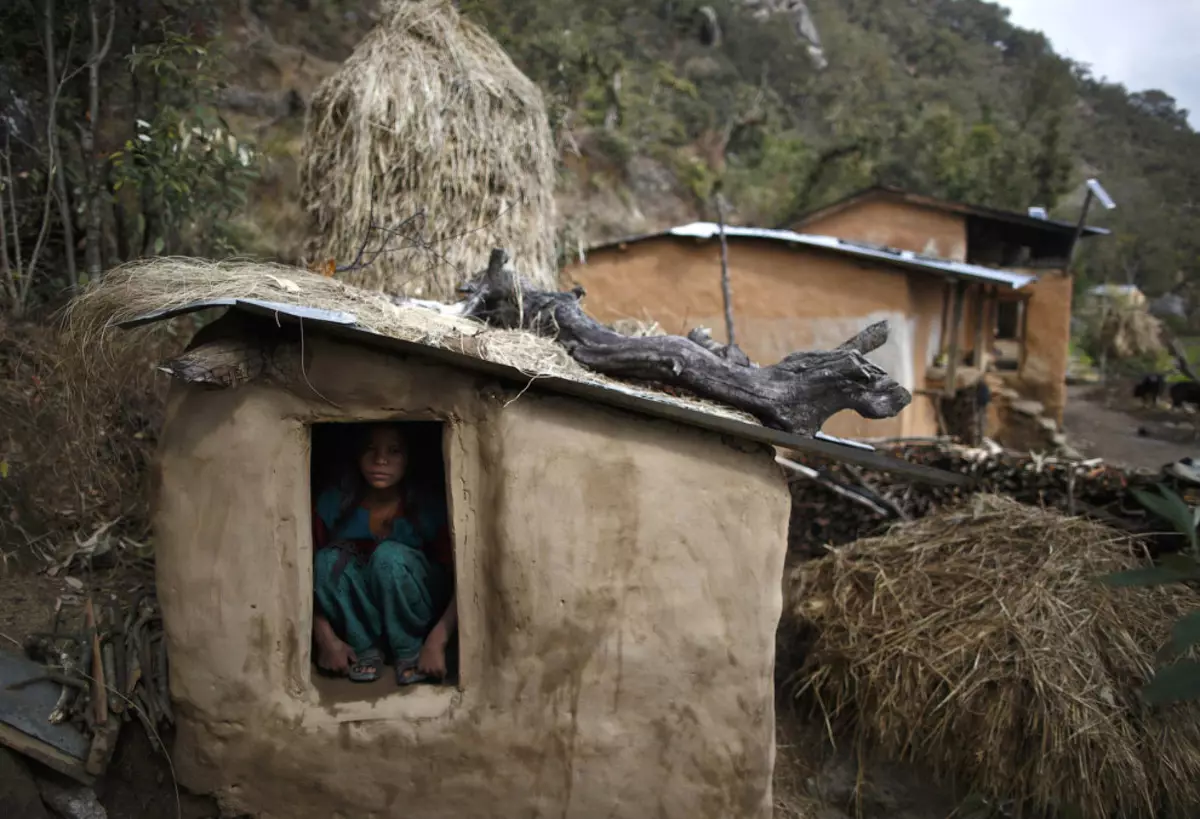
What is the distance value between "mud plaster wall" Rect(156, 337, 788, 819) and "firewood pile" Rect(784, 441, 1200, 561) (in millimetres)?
3362

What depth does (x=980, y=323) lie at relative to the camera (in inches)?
498

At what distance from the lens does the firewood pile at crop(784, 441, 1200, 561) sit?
6473 mm

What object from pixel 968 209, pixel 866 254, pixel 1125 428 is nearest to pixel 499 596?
pixel 866 254

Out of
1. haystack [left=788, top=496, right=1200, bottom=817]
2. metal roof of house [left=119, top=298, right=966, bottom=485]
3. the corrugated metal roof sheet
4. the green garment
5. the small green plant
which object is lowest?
haystack [left=788, top=496, right=1200, bottom=817]

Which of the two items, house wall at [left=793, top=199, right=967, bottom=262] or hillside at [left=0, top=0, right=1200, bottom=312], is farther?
house wall at [left=793, top=199, right=967, bottom=262]

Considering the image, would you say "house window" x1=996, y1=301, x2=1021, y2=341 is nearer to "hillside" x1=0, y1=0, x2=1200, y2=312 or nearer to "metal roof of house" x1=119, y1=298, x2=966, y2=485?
"hillside" x1=0, y1=0, x2=1200, y2=312

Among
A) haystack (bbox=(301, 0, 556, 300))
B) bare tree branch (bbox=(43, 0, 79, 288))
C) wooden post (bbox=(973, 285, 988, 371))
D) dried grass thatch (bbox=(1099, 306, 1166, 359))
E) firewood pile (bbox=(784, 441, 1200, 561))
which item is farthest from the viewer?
dried grass thatch (bbox=(1099, 306, 1166, 359))

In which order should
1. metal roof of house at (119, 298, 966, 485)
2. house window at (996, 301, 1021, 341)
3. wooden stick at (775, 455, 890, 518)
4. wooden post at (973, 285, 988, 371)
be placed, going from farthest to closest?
1. house window at (996, 301, 1021, 341)
2. wooden post at (973, 285, 988, 371)
3. wooden stick at (775, 455, 890, 518)
4. metal roof of house at (119, 298, 966, 485)

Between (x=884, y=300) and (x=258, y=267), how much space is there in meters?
7.43

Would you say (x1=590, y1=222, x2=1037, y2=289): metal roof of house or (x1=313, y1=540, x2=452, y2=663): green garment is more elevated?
(x1=590, y1=222, x2=1037, y2=289): metal roof of house

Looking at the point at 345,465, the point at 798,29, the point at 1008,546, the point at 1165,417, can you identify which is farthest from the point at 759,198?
the point at 798,29

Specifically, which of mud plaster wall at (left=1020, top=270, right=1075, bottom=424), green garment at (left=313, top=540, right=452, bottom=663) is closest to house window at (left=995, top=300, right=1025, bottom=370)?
mud plaster wall at (left=1020, top=270, right=1075, bottom=424)

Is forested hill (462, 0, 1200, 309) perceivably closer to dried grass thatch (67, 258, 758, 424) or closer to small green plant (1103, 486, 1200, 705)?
dried grass thatch (67, 258, 758, 424)

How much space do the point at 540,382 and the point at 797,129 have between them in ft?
91.4
